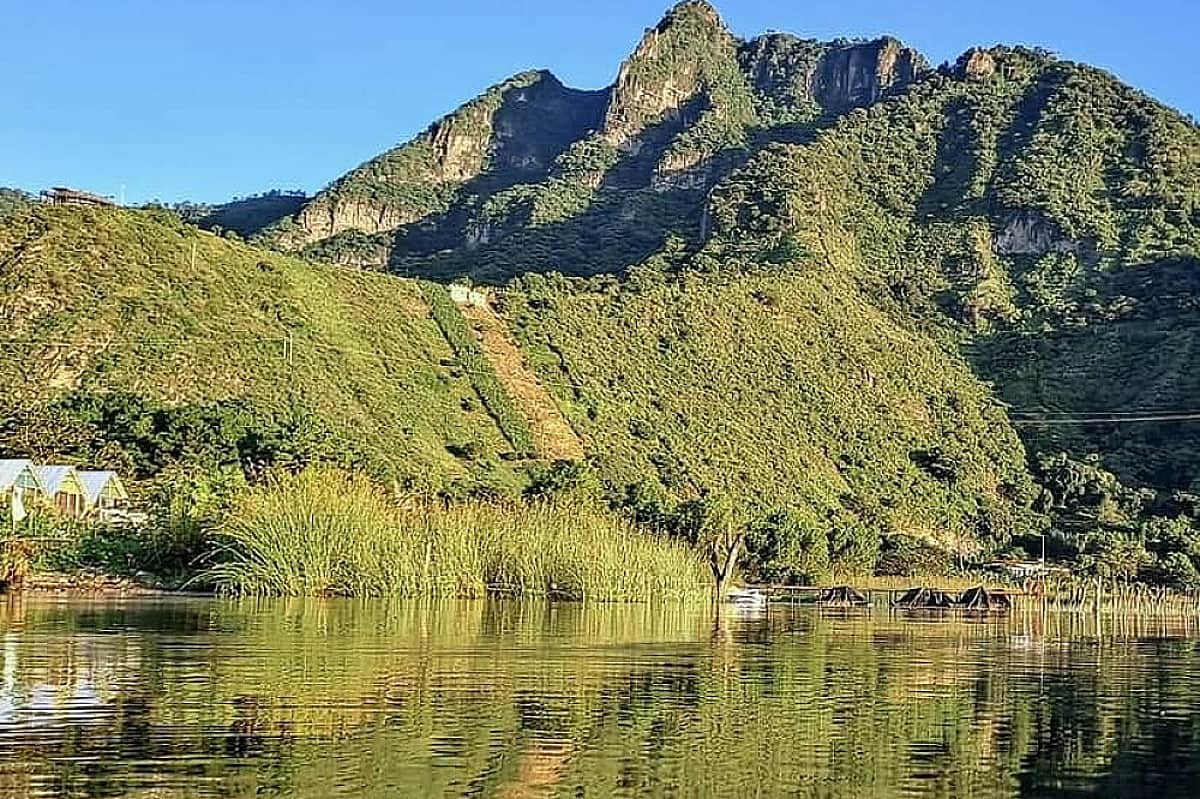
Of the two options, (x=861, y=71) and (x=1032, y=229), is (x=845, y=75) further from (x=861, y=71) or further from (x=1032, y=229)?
(x=1032, y=229)

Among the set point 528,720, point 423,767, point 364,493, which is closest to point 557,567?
point 364,493

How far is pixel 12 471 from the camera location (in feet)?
148

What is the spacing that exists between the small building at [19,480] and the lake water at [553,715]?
20.8m

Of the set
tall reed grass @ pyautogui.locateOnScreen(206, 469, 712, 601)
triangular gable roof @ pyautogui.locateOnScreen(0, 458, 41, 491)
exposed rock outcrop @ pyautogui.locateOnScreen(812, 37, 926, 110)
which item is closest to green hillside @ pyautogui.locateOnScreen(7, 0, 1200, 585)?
triangular gable roof @ pyautogui.locateOnScreen(0, 458, 41, 491)

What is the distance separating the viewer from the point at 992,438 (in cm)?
8419

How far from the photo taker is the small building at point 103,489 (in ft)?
Result: 144

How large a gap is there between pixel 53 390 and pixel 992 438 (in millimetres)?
49243

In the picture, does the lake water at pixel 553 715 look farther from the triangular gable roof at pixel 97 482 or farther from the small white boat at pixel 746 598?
the triangular gable roof at pixel 97 482

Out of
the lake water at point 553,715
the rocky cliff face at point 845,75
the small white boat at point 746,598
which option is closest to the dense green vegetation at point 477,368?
the small white boat at point 746,598

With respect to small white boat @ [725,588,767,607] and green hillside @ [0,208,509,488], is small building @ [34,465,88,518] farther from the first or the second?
small white boat @ [725,588,767,607]

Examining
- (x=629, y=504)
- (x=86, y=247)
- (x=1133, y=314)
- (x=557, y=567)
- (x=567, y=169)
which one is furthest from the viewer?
(x=567, y=169)

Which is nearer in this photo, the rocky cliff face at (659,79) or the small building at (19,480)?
the small building at (19,480)

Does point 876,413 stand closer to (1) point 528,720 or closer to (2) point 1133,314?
(2) point 1133,314

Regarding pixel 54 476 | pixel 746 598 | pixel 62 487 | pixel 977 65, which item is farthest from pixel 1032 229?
pixel 62 487
